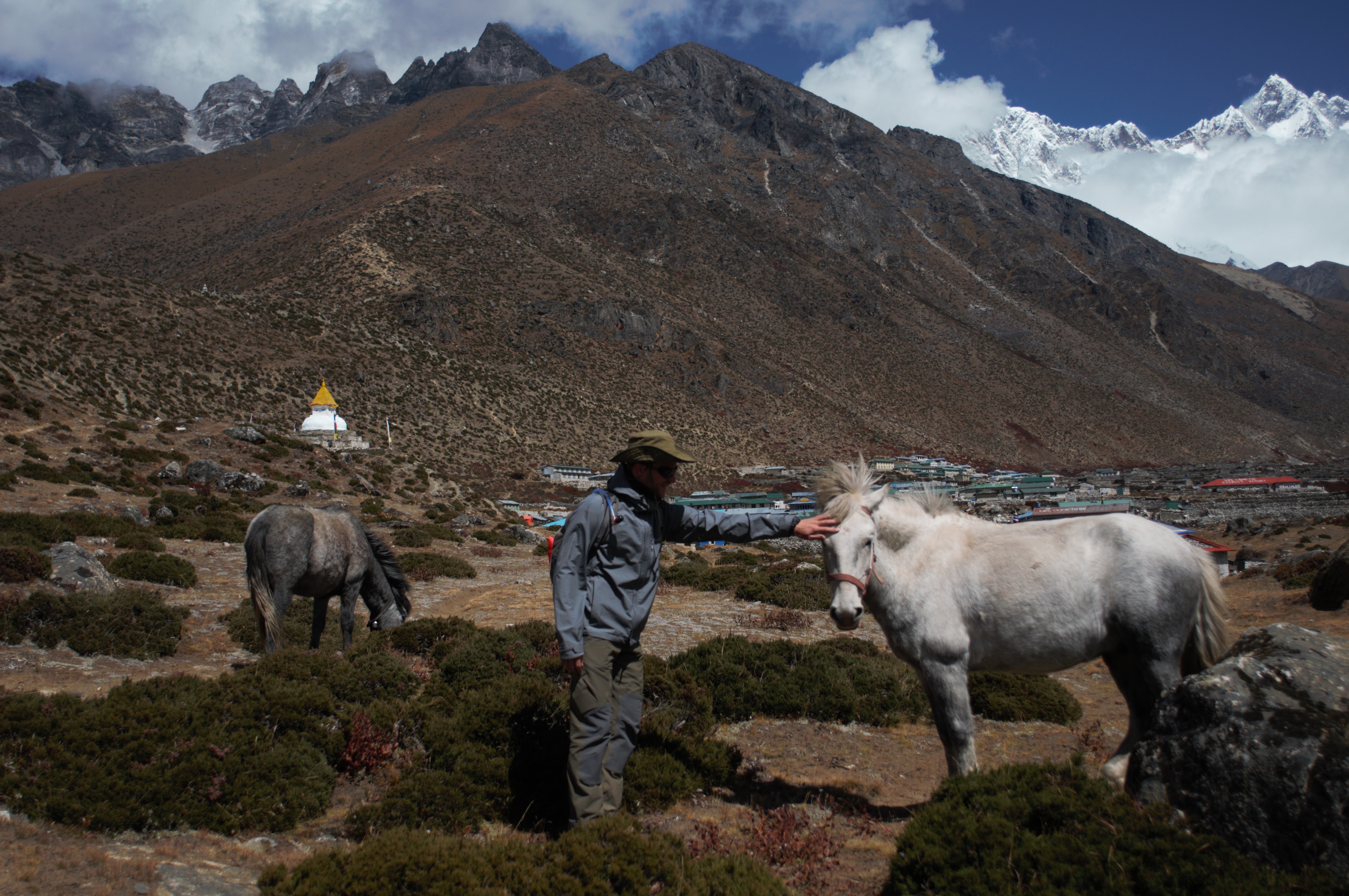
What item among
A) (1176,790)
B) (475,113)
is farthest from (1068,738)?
(475,113)

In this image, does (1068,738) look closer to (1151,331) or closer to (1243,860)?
(1243,860)

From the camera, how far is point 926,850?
3441 millimetres

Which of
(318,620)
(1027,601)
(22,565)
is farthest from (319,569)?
(1027,601)

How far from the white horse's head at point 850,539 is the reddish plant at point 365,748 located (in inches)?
144

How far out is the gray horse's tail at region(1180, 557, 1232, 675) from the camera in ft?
13.6

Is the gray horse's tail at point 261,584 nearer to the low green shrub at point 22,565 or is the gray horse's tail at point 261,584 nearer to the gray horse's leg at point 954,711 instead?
the low green shrub at point 22,565

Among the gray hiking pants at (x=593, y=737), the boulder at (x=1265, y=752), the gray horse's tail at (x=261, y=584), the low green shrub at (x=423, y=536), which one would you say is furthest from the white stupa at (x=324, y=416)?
the boulder at (x=1265, y=752)

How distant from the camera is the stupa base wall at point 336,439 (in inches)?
1347

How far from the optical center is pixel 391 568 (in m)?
9.05

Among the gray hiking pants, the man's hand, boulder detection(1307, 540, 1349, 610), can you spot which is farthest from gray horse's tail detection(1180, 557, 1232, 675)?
boulder detection(1307, 540, 1349, 610)

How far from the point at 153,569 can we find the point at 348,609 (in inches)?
215

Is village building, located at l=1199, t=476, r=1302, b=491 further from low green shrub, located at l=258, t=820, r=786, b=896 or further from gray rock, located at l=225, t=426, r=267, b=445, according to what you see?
low green shrub, located at l=258, t=820, r=786, b=896

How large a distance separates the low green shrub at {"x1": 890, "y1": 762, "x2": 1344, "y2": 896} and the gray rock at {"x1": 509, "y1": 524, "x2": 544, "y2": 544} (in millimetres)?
21372

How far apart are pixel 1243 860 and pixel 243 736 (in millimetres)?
5686
